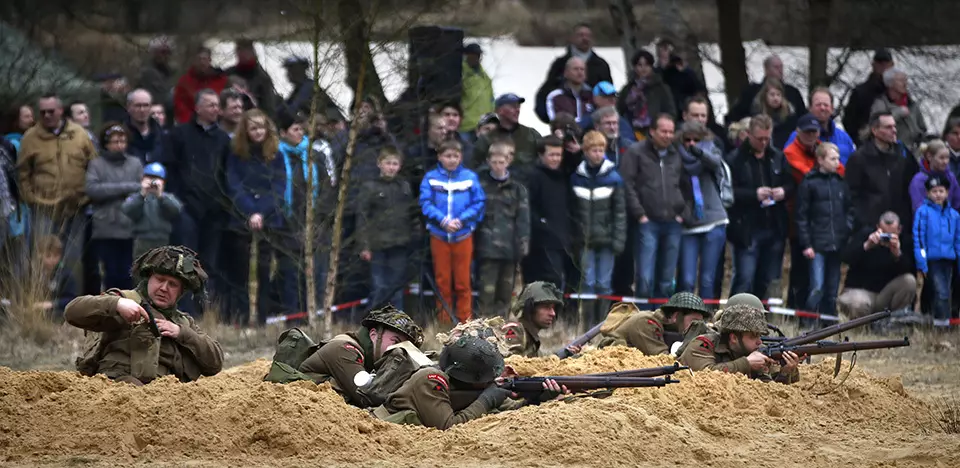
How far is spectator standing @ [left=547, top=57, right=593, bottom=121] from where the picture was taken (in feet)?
62.5

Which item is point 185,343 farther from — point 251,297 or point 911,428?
point 251,297

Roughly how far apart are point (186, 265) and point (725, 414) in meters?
3.97

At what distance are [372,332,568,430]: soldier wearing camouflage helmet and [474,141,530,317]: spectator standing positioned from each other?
560cm

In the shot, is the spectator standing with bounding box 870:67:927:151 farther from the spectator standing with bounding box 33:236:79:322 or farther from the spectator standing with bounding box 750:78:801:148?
the spectator standing with bounding box 33:236:79:322

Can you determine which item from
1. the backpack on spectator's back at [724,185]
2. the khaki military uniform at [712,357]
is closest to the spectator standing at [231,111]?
the backpack on spectator's back at [724,185]

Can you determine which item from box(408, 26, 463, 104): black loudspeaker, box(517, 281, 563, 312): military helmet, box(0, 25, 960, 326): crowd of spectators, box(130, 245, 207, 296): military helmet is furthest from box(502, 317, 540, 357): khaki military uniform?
box(408, 26, 463, 104): black loudspeaker

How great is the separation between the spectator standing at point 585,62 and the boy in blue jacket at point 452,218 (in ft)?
8.81

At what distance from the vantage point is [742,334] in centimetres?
1257

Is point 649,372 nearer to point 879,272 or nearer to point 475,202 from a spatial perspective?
point 475,202

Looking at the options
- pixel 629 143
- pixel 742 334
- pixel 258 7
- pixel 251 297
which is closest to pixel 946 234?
pixel 629 143

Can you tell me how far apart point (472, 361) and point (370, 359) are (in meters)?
1.04

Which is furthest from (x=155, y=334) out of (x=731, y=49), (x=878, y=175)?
(x=731, y=49)

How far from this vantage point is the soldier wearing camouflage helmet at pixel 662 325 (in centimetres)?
1395

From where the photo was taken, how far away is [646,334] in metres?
14.2
